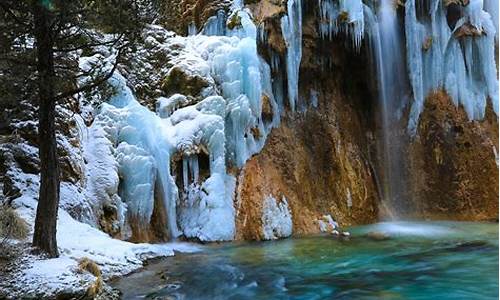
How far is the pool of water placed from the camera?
834 centimetres

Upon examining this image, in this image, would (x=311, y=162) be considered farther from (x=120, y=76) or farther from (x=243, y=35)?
(x=120, y=76)

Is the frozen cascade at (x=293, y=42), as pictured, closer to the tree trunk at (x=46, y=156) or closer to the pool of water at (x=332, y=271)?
the pool of water at (x=332, y=271)

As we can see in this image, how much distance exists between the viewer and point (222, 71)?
51.4 ft

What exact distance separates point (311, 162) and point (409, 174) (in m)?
4.24


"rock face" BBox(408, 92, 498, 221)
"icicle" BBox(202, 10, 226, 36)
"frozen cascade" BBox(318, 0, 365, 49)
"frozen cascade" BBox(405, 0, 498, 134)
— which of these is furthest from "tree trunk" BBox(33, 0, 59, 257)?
"frozen cascade" BBox(405, 0, 498, 134)

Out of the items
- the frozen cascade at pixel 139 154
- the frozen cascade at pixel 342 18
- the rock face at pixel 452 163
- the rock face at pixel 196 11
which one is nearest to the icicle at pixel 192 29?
the rock face at pixel 196 11

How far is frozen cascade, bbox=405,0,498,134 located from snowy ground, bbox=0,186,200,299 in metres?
11.6

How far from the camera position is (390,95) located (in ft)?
66.9

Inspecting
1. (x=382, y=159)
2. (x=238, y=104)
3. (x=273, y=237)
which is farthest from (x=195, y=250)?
(x=382, y=159)

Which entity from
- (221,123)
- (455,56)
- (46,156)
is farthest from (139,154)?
(455,56)

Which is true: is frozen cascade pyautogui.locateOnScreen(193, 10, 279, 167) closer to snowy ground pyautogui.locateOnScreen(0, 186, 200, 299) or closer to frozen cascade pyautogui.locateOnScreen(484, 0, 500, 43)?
snowy ground pyautogui.locateOnScreen(0, 186, 200, 299)

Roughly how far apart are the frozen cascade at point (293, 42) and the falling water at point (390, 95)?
325cm

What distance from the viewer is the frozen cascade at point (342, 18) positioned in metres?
18.0

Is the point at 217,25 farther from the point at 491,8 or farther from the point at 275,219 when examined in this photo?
the point at 491,8
